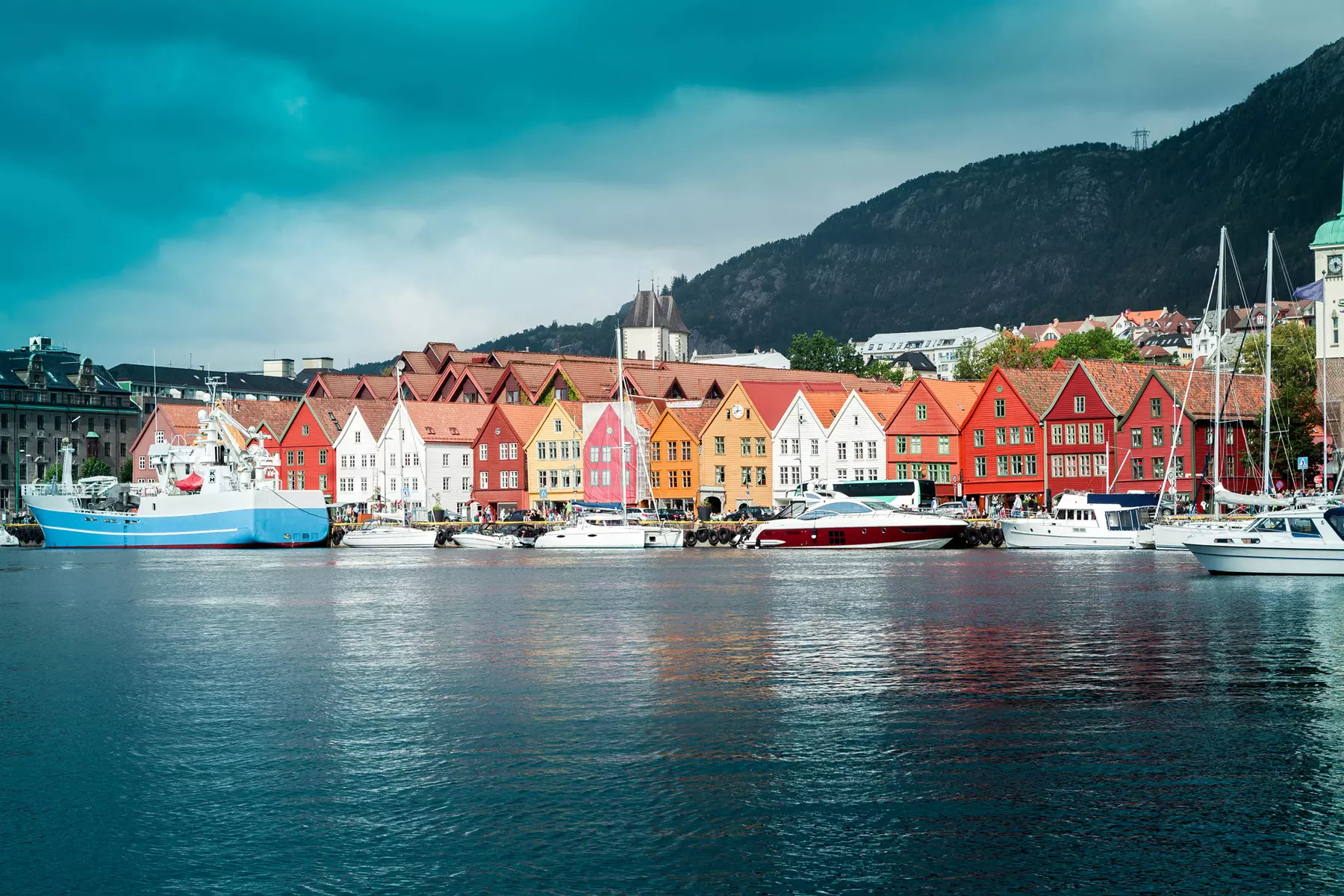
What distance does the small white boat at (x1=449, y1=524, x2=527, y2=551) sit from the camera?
125m

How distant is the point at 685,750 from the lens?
29.6 meters

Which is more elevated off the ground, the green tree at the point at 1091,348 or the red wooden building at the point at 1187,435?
the green tree at the point at 1091,348

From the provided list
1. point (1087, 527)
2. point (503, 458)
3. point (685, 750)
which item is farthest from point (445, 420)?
point (685, 750)

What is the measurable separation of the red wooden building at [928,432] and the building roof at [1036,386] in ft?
12.4

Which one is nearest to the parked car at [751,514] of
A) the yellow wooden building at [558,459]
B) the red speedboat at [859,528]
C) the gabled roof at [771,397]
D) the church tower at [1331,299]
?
the gabled roof at [771,397]

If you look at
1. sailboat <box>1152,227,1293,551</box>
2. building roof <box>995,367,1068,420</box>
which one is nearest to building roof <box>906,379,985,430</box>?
building roof <box>995,367,1068,420</box>

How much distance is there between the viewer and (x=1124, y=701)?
114 feet

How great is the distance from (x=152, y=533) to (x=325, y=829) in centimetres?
11456

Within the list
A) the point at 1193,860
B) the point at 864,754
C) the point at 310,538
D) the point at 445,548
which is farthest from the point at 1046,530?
the point at 1193,860

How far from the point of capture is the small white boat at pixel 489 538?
125312mm

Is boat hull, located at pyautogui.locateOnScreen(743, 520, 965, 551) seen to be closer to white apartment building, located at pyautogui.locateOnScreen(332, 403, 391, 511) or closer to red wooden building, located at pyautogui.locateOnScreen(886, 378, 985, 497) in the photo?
red wooden building, located at pyautogui.locateOnScreen(886, 378, 985, 497)

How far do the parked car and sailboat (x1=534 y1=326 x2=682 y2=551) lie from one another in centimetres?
1248

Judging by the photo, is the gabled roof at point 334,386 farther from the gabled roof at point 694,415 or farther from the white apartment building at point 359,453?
the gabled roof at point 694,415

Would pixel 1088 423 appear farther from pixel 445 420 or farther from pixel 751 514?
pixel 445 420
